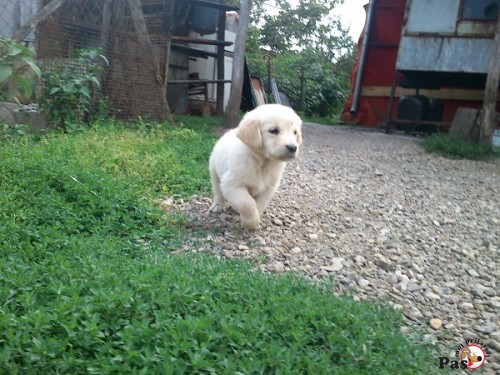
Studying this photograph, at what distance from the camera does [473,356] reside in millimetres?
2404

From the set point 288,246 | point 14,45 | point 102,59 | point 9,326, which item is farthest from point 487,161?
point 9,326

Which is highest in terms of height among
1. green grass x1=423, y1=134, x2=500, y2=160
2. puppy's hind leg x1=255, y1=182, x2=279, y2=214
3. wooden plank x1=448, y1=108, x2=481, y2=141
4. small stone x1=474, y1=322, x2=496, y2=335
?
wooden plank x1=448, y1=108, x2=481, y2=141

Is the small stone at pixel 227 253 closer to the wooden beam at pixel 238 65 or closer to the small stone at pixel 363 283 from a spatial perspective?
the small stone at pixel 363 283

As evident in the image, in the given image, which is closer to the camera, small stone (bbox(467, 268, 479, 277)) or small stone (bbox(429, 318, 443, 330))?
small stone (bbox(429, 318, 443, 330))

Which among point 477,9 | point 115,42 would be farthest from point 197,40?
point 477,9

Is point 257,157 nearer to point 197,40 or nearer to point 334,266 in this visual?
point 334,266

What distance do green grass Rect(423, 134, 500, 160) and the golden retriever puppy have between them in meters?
4.87

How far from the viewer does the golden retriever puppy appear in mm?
3676

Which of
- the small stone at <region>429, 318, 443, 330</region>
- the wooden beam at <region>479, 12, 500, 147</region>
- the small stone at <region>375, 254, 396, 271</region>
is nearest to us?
the small stone at <region>429, 318, 443, 330</region>

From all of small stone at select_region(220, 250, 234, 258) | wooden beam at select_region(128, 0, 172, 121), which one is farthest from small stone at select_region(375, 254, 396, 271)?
wooden beam at select_region(128, 0, 172, 121)

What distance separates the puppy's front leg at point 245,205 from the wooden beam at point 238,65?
4957mm

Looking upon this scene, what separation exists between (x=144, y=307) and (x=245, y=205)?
157cm

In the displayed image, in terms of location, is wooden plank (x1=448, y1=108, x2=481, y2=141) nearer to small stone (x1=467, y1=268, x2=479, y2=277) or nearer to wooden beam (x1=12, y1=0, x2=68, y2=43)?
small stone (x1=467, y1=268, x2=479, y2=277)

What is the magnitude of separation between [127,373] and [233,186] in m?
2.12
